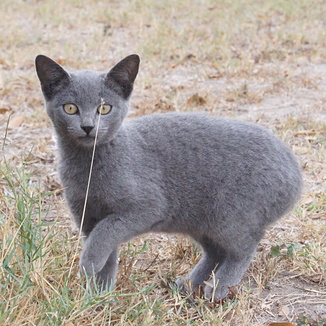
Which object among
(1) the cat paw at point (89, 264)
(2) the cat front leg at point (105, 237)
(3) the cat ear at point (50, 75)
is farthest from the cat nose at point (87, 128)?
(1) the cat paw at point (89, 264)

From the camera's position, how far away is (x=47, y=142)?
4.64 metres

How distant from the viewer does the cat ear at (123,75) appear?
2.91 meters

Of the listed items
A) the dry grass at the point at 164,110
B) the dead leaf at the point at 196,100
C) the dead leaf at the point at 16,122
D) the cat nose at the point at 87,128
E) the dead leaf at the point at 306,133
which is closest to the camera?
the dry grass at the point at 164,110

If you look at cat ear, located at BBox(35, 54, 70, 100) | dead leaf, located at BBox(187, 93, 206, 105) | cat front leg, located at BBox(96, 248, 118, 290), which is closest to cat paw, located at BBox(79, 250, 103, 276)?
cat front leg, located at BBox(96, 248, 118, 290)

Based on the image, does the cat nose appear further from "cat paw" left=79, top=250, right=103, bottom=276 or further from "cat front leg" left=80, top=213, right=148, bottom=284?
"cat paw" left=79, top=250, right=103, bottom=276

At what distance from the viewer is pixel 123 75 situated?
2.94 meters

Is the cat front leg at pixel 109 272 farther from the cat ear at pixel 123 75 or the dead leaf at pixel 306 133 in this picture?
the dead leaf at pixel 306 133

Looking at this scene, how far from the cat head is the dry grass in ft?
1.19

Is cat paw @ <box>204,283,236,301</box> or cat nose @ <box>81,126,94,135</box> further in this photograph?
cat paw @ <box>204,283,236,301</box>

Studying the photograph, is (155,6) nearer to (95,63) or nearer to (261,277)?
(95,63)

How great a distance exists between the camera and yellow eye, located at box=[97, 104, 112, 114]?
2829mm

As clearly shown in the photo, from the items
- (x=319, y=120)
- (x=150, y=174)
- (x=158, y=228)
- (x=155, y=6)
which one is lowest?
(x=155, y=6)

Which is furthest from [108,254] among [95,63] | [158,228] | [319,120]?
[95,63]

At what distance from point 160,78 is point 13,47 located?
2135 mm
